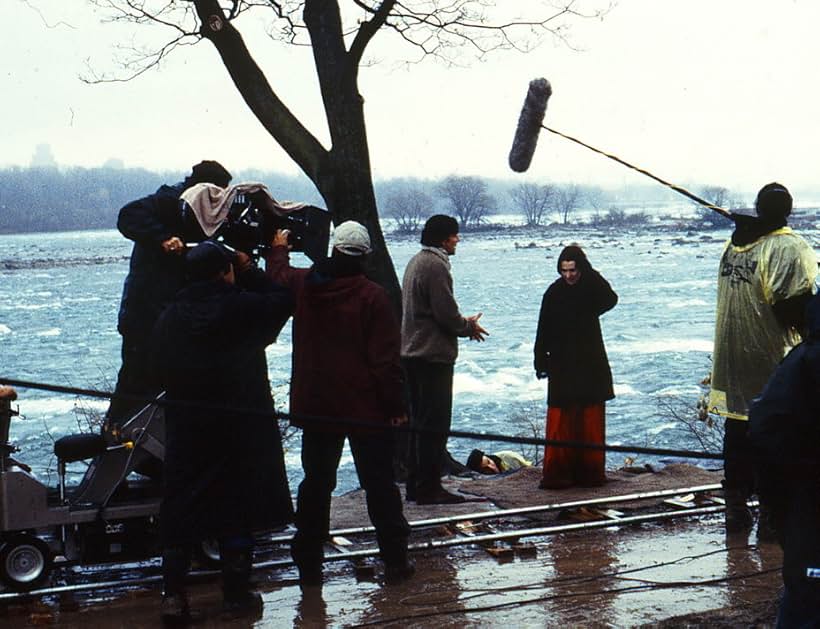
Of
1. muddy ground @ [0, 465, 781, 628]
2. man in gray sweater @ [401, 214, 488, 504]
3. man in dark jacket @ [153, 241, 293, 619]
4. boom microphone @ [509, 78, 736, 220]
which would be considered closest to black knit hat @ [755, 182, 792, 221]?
boom microphone @ [509, 78, 736, 220]

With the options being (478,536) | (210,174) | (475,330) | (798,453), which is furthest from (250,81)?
Answer: (798,453)

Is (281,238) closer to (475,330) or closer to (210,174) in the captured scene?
(210,174)

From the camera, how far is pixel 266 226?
22.2 feet

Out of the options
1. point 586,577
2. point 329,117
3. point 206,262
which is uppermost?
point 329,117

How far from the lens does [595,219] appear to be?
78188mm

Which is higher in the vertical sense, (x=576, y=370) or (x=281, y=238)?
(x=281, y=238)

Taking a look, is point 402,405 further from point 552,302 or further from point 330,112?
point 330,112

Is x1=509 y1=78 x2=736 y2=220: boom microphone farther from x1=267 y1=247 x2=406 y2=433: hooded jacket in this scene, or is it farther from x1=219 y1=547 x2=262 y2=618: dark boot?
x1=219 y1=547 x2=262 y2=618: dark boot

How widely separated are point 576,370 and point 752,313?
2.05 meters

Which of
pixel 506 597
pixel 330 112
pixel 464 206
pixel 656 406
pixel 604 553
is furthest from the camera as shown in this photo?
pixel 656 406

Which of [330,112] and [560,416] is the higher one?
[330,112]

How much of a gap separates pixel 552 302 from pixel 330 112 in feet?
10.7

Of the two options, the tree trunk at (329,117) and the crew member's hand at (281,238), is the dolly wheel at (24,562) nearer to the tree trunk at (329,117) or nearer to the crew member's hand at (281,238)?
the crew member's hand at (281,238)

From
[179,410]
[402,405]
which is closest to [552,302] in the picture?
[402,405]
